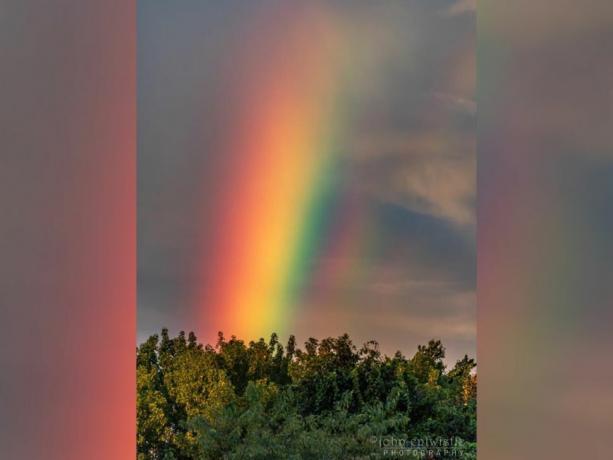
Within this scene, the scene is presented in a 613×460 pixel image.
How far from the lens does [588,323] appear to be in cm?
123

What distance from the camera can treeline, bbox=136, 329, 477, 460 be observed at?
556cm

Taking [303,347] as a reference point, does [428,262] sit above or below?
above

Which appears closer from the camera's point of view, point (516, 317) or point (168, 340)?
point (516, 317)

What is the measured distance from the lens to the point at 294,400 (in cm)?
577

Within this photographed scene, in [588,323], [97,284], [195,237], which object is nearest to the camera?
[588,323]

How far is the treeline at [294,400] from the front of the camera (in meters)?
5.56

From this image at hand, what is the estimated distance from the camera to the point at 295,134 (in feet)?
17.7

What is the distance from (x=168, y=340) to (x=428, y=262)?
1.98m

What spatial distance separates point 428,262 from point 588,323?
4095 millimetres

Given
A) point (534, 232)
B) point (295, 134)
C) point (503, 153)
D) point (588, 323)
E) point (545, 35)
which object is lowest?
point (588, 323)

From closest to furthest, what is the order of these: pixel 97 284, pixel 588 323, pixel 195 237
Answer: pixel 588 323, pixel 97 284, pixel 195 237

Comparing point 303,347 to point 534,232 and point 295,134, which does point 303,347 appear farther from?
point 534,232

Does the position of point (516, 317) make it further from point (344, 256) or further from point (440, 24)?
point (440, 24)

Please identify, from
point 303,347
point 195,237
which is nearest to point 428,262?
point 303,347
